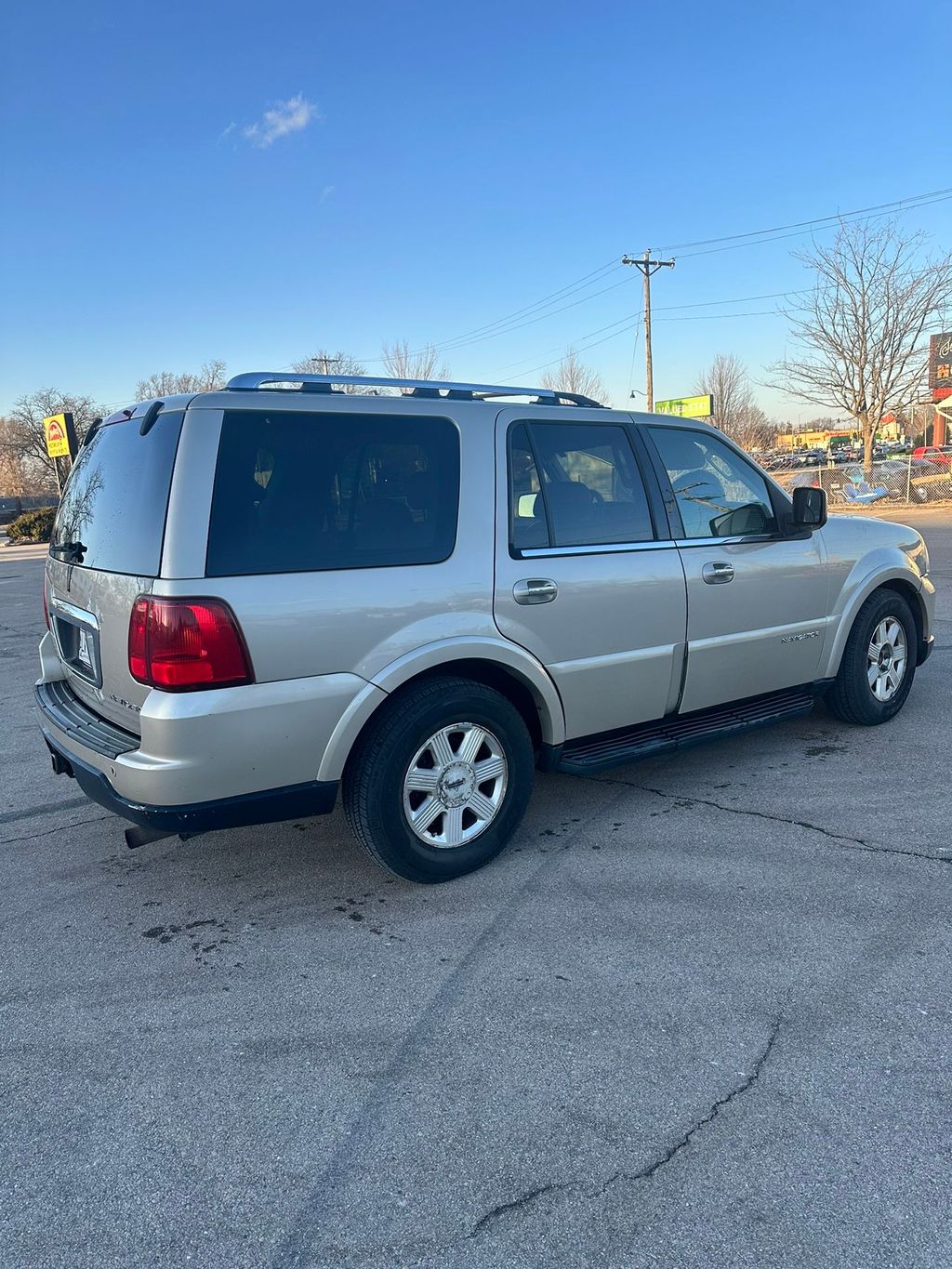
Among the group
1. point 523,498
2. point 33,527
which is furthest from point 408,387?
point 33,527

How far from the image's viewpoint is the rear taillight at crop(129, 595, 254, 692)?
9.57ft

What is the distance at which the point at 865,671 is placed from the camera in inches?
209

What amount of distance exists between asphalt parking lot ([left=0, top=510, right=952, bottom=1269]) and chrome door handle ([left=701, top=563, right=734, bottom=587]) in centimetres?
111

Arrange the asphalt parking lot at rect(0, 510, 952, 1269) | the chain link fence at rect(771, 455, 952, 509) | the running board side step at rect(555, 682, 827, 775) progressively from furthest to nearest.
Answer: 1. the chain link fence at rect(771, 455, 952, 509)
2. the running board side step at rect(555, 682, 827, 775)
3. the asphalt parking lot at rect(0, 510, 952, 1269)

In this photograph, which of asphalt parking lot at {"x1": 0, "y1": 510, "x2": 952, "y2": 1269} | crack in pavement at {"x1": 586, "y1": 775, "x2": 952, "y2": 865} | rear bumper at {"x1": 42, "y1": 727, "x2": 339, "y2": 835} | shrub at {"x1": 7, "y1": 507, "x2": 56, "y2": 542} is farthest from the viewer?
shrub at {"x1": 7, "y1": 507, "x2": 56, "y2": 542}

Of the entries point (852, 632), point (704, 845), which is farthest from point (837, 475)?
point (704, 845)

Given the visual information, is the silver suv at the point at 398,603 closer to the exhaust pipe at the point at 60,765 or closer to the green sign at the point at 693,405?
the exhaust pipe at the point at 60,765

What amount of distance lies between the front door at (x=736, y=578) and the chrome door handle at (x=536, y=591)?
2.86 ft

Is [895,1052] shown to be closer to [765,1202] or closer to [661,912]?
[765,1202]

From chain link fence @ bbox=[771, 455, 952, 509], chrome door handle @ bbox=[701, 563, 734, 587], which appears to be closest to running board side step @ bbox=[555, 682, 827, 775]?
chrome door handle @ bbox=[701, 563, 734, 587]

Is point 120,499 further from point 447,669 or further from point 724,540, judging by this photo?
point 724,540

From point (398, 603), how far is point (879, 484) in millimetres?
29326

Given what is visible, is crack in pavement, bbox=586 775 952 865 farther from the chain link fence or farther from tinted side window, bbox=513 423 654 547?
the chain link fence

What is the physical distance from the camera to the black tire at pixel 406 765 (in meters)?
3.35
